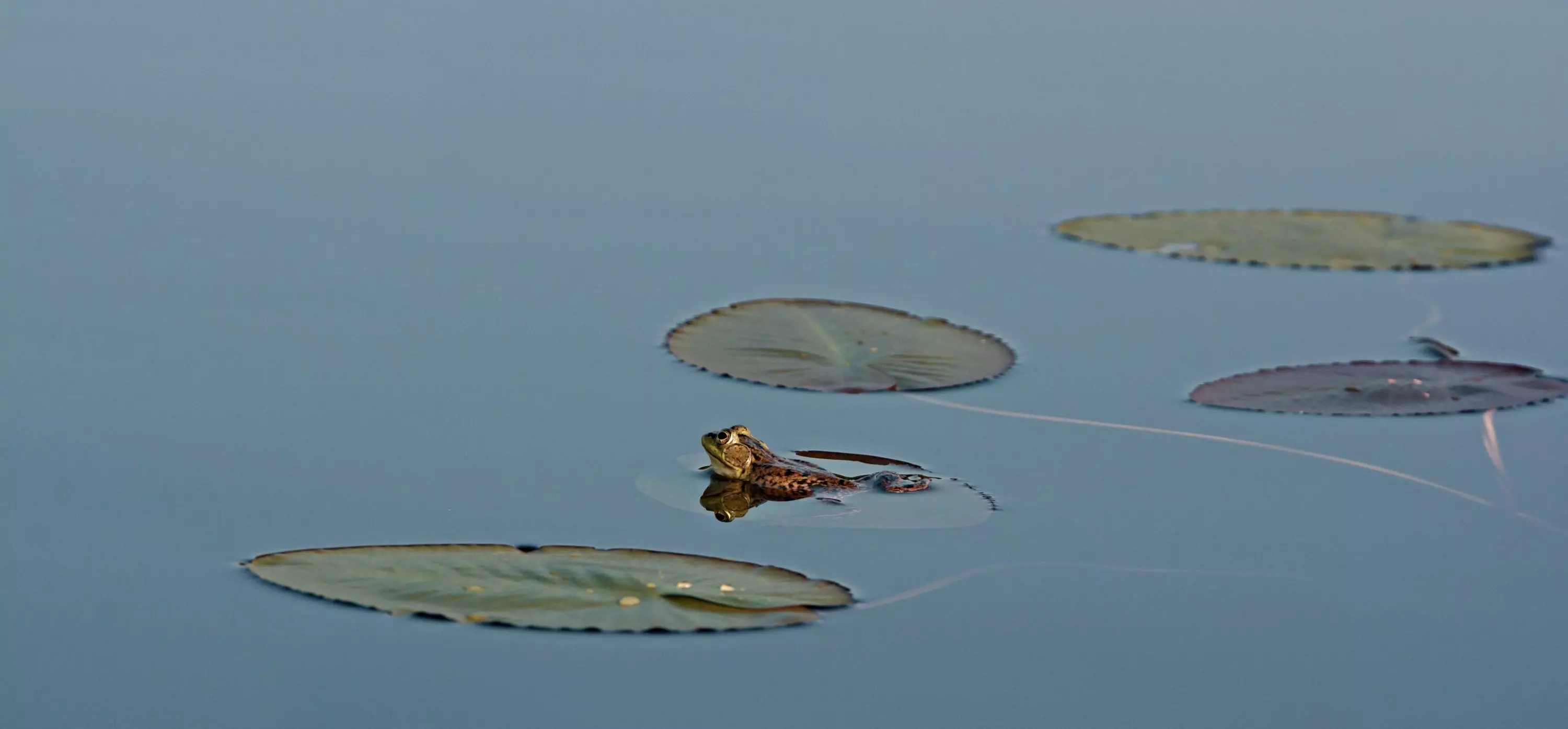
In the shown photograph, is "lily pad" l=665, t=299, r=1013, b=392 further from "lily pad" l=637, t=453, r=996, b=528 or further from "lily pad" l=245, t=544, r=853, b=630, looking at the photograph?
"lily pad" l=245, t=544, r=853, b=630

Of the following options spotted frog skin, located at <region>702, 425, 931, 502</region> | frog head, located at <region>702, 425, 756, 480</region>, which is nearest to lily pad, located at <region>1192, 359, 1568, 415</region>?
spotted frog skin, located at <region>702, 425, 931, 502</region>

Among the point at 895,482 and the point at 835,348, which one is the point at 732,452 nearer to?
the point at 895,482

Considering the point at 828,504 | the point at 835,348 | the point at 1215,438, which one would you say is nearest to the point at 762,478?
the point at 828,504

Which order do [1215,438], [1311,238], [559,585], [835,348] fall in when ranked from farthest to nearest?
[1311,238] < [835,348] < [1215,438] < [559,585]

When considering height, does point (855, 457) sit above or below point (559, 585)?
above

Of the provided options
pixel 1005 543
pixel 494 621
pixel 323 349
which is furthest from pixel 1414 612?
pixel 323 349

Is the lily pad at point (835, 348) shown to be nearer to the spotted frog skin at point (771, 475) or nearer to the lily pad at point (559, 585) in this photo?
the spotted frog skin at point (771, 475)
